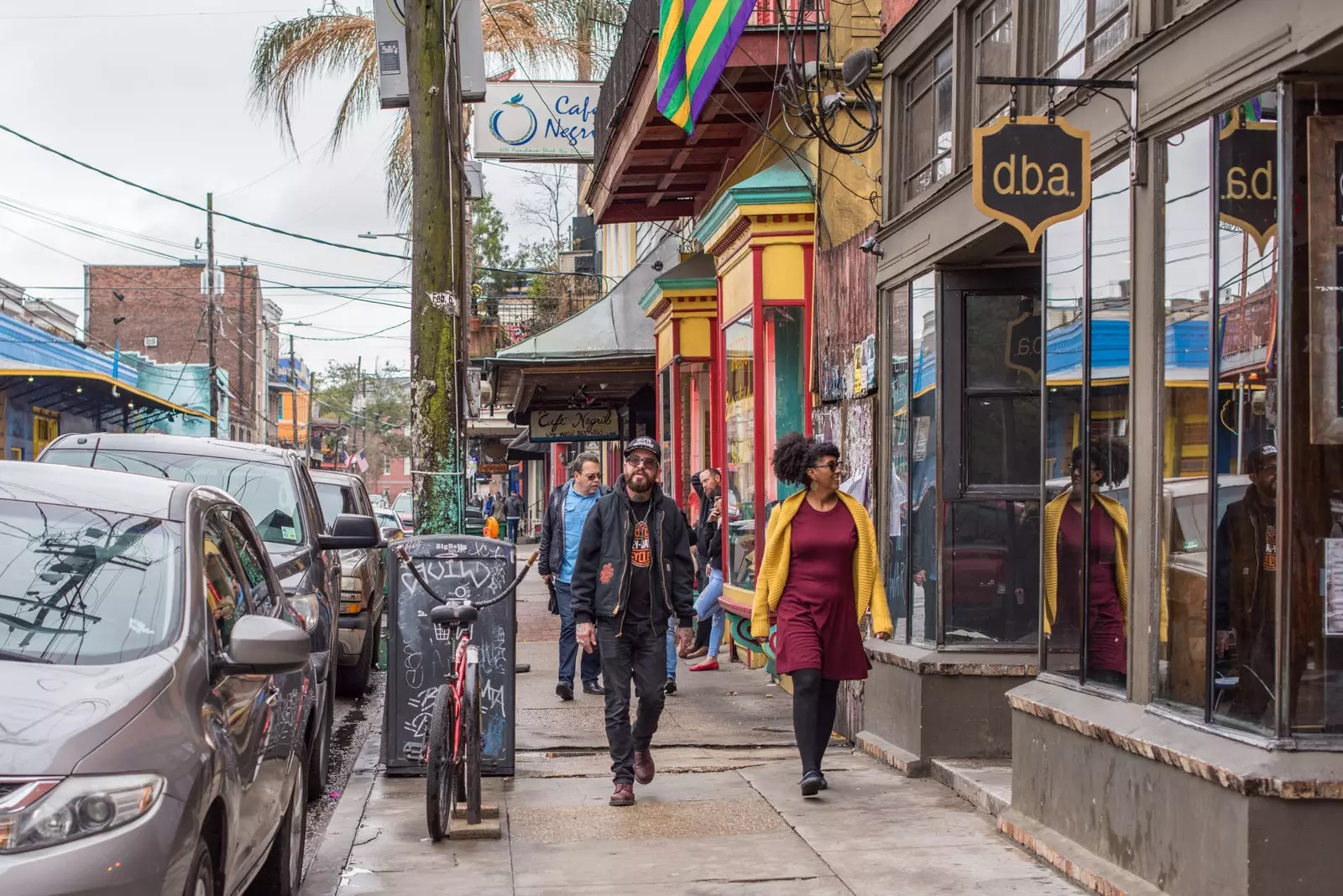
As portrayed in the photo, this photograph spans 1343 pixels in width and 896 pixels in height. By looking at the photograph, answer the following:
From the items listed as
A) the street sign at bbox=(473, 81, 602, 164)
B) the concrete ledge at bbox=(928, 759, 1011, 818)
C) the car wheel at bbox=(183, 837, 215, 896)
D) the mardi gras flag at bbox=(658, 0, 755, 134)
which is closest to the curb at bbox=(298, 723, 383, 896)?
the car wheel at bbox=(183, 837, 215, 896)

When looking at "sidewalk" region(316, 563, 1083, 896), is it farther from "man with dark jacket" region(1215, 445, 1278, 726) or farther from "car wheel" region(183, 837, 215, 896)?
"car wheel" region(183, 837, 215, 896)

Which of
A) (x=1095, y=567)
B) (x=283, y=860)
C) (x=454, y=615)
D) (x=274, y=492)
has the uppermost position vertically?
(x=274, y=492)

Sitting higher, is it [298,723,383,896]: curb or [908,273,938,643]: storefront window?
[908,273,938,643]: storefront window

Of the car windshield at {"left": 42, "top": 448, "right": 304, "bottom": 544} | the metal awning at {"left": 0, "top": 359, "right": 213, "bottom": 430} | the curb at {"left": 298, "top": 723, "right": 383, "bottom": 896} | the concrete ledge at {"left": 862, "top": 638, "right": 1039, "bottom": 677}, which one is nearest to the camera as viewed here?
the curb at {"left": 298, "top": 723, "right": 383, "bottom": 896}

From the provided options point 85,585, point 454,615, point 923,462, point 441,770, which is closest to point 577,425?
point 923,462

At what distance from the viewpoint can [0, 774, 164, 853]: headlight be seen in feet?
11.6

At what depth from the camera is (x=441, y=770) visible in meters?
6.87

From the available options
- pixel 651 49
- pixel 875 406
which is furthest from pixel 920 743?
pixel 651 49

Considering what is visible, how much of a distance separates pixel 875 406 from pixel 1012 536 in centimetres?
146

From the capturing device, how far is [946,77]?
8.88m

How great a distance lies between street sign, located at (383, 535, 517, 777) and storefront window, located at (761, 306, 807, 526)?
409cm

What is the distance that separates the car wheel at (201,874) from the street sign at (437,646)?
4154 millimetres

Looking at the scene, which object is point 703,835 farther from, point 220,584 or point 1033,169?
point 1033,169

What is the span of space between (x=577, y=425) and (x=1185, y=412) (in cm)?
1918
